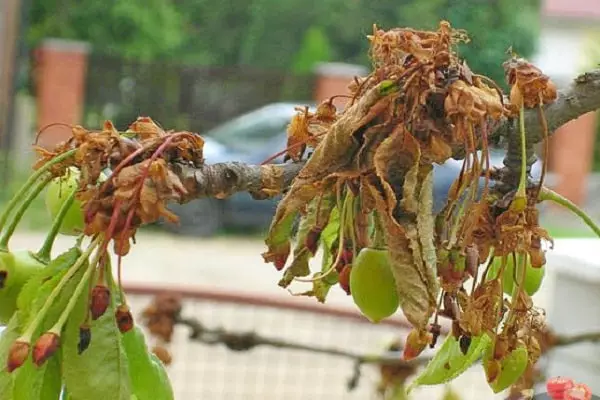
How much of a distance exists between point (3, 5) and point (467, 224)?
5.69 m

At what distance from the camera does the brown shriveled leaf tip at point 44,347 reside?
31 cm

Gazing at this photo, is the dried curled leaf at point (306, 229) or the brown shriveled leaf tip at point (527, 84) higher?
the brown shriveled leaf tip at point (527, 84)

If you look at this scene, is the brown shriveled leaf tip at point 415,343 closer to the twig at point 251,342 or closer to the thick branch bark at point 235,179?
the thick branch bark at point 235,179

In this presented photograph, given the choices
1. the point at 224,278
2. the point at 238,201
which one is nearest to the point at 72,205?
the point at 224,278

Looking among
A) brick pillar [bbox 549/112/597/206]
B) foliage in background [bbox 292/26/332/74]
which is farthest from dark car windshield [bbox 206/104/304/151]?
brick pillar [bbox 549/112/597/206]

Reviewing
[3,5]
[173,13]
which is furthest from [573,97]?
[173,13]

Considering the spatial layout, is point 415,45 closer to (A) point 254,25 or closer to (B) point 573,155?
(B) point 573,155

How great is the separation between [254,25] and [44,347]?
7.76m

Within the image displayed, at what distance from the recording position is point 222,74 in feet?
21.1

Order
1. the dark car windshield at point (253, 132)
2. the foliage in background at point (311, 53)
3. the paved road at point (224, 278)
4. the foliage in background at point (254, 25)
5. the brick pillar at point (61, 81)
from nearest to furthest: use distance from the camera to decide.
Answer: the paved road at point (224, 278)
the dark car windshield at point (253, 132)
the brick pillar at point (61, 81)
the foliage in background at point (311, 53)
the foliage in background at point (254, 25)

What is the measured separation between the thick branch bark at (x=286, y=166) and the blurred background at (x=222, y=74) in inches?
88.5

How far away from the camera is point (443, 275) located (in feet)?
1.20

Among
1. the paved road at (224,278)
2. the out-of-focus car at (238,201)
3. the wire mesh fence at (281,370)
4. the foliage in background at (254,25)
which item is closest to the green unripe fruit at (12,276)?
the wire mesh fence at (281,370)

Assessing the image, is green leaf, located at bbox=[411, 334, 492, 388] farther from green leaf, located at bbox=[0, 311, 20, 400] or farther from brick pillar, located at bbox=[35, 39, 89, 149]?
brick pillar, located at bbox=[35, 39, 89, 149]
